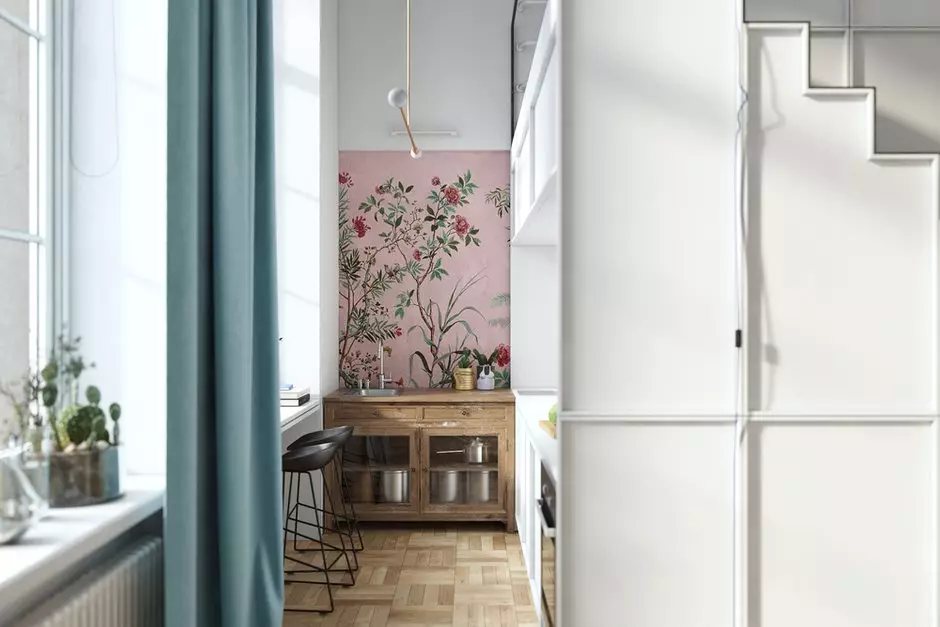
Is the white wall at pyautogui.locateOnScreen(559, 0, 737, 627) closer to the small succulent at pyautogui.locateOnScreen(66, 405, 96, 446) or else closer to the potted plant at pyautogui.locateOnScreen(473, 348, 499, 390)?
the small succulent at pyautogui.locateOnScreen(66, 405, 96, 446)

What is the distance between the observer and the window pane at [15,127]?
1819 millimetres

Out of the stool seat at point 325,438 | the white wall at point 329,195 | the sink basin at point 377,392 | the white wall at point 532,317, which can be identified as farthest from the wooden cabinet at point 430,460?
the stool seat at point 325,438

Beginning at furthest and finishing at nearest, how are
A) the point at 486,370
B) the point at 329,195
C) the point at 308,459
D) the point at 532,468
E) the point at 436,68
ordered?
the point at 436,68 → the point at 486,370 → the point at 329,195 → the point at 532,468 → the point at 308,459

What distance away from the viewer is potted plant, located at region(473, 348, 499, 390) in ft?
15.0

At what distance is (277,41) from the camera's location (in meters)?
4.18

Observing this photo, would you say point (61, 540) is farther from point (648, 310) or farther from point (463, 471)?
point (463, 471)

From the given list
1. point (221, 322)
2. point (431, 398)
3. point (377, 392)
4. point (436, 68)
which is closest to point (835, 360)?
point (221, 322)

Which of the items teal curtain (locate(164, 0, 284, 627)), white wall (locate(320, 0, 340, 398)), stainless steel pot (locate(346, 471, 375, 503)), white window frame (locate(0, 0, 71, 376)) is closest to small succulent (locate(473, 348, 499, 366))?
white wall (locate(320, 0, 340, 398))

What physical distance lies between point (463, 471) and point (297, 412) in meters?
1.09

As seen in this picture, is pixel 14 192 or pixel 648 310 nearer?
pixel 14 192

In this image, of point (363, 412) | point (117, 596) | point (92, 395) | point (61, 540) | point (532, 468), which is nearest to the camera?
point (61, 540)

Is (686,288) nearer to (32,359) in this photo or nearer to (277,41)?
(32,359)

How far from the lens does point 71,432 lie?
1.72 m

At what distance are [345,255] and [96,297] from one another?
9.44 ft
